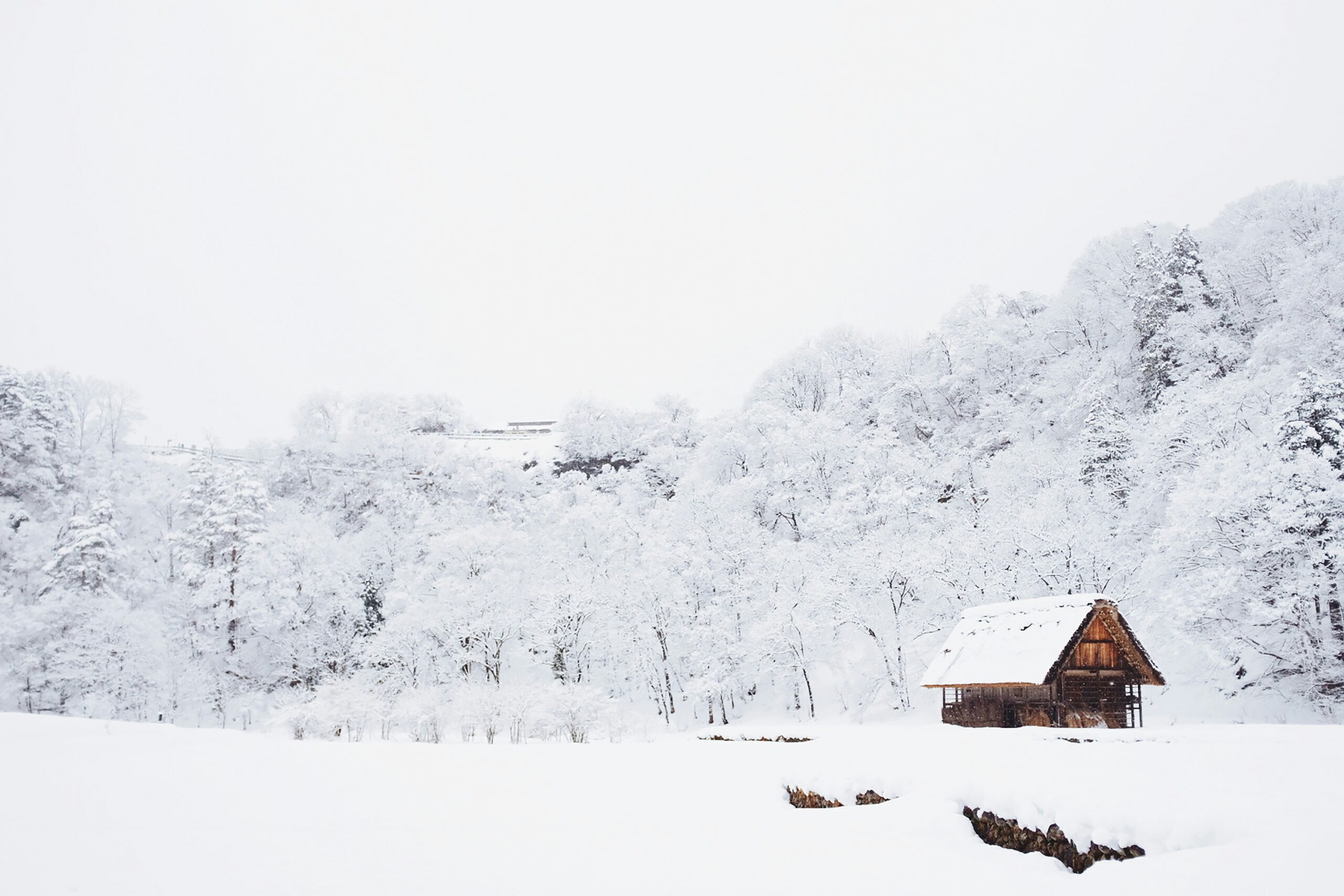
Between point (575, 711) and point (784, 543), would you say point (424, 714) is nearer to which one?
point (575, 711)

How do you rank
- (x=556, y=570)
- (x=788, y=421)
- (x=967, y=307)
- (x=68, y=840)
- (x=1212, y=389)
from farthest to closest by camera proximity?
(x=967, y=307) → (x=788, y=421) → (x=556, y=570) → (x=1212, y=389) → (x=68, y=840)

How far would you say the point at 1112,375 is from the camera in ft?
150

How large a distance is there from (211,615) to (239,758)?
35.1 meters

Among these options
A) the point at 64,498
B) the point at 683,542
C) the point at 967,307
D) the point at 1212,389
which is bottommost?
the point at 683,542

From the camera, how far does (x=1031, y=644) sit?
25422 millimetres

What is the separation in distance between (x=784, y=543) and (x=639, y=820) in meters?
33.4

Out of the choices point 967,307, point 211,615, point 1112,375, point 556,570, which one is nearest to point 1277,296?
point 1112,375

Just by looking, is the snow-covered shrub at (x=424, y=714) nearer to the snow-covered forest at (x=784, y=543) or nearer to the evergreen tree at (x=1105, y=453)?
the snow-covered forest at (x=784, y=543)

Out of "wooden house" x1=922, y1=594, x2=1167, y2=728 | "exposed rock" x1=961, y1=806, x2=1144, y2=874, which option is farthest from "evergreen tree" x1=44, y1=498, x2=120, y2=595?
"exposed rock" x1=961, y1=806, x2=1144, y2=874

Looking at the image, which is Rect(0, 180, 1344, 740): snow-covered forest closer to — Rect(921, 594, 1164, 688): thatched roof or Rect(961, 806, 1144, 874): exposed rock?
Rect(921, 594, 1164, 688): thatched roof

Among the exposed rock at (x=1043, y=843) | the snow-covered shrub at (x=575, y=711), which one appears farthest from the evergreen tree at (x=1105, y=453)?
the exposed rock at (x=1043, y=843)

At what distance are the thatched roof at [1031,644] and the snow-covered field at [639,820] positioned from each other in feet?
39.7

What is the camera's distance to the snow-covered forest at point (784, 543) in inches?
1074

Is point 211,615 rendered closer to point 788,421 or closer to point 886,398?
point 788,421
